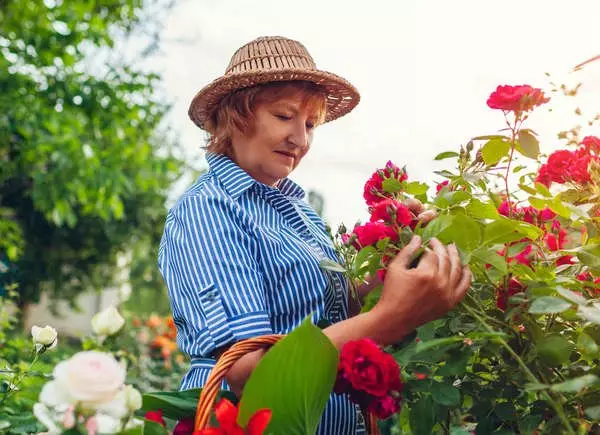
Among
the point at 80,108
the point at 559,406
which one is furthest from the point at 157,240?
the point at 559,406

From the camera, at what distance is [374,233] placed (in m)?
1.15

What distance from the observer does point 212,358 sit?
137 centimetres

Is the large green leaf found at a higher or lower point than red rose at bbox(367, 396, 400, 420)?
higher

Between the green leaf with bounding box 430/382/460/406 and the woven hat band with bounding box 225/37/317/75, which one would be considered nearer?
the green leaf with bounding box 430/382/460/406

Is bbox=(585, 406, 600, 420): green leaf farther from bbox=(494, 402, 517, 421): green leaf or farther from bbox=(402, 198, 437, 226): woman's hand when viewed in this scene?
bbox=(402, 198, 437, 226): woman's hand

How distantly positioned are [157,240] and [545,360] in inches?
370

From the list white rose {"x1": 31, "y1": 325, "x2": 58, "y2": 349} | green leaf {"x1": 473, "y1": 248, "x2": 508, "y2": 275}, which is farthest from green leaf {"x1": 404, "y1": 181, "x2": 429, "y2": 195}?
white rose {"x1": 31, "y1": 325, "x2": 58, "y2": 349}

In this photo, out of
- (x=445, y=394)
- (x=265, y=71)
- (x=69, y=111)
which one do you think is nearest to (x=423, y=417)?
(x=445, y=394)

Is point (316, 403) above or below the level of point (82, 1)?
below

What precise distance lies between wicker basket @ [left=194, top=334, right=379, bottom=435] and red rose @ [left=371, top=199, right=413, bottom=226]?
0.83 ft

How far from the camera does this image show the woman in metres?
1.13

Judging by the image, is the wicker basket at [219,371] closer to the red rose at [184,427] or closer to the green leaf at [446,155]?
the red rose at [184,427]

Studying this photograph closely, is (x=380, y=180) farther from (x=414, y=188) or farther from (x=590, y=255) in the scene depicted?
(x=590, y=255)

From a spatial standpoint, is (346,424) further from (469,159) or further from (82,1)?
(82,1)
